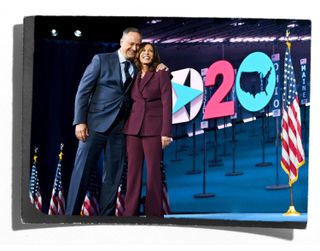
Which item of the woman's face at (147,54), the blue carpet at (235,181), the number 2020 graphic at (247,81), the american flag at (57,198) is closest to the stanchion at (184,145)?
the blue carpet at (235,181)

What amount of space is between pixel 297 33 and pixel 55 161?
0.87 meters

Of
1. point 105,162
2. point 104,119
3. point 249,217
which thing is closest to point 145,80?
point 104,119

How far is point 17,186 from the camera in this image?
2.64 meters

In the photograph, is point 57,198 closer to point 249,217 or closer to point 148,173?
point 148,173

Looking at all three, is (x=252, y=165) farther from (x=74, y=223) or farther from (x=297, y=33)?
(x=74, y=223)

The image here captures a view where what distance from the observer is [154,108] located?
2.59m

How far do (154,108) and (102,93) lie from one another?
0.57 feet

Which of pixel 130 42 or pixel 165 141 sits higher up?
pixel 130 42

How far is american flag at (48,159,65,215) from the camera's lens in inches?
103

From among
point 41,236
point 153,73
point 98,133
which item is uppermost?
point 153,73

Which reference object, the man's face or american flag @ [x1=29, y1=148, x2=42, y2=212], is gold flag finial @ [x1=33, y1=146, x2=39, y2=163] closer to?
american flag @ [x1=29, y1=148, x2=42, y2=212]

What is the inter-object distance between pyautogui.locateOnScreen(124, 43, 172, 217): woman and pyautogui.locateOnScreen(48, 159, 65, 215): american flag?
21 cm

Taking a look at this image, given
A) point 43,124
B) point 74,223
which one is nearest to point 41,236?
point 74,223

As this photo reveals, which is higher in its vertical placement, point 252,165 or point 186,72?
point 186,72
